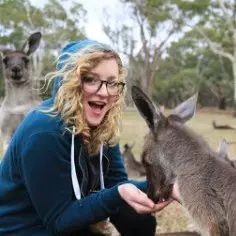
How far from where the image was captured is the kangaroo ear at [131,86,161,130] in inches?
104

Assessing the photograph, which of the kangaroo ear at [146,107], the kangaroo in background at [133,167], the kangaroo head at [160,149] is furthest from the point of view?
the kangaroo in background at [133,167]

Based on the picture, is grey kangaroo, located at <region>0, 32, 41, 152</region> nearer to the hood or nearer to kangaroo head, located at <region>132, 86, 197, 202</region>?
the hood

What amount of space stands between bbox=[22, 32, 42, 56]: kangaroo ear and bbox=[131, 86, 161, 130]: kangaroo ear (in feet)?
11.8

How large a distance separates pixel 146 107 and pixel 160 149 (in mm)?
287

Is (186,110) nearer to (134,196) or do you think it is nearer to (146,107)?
(146,107)

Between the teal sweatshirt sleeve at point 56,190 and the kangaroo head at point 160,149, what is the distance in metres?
0.23

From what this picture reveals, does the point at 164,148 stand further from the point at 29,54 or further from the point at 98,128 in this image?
the point at 29,54

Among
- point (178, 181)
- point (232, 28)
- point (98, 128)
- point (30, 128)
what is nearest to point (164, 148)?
point (178, 181)

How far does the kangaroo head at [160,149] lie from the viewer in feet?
9.32

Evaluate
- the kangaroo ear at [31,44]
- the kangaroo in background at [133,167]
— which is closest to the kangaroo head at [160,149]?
the kangaroo ear at [31,44]

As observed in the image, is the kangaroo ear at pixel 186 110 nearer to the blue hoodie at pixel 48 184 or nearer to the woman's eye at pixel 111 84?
the woman's eye at pixel 111 84

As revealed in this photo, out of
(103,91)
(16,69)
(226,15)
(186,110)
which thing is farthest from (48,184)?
(226,15)

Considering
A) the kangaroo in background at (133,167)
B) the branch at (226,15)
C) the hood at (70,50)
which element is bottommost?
the kangaroo in background at (133,167)

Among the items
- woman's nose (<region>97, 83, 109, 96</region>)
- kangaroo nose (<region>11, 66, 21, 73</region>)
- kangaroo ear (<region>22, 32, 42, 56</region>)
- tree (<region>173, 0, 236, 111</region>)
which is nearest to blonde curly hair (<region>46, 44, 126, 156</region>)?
woman's nose (<region>97, 83, 109, 96</region>)
